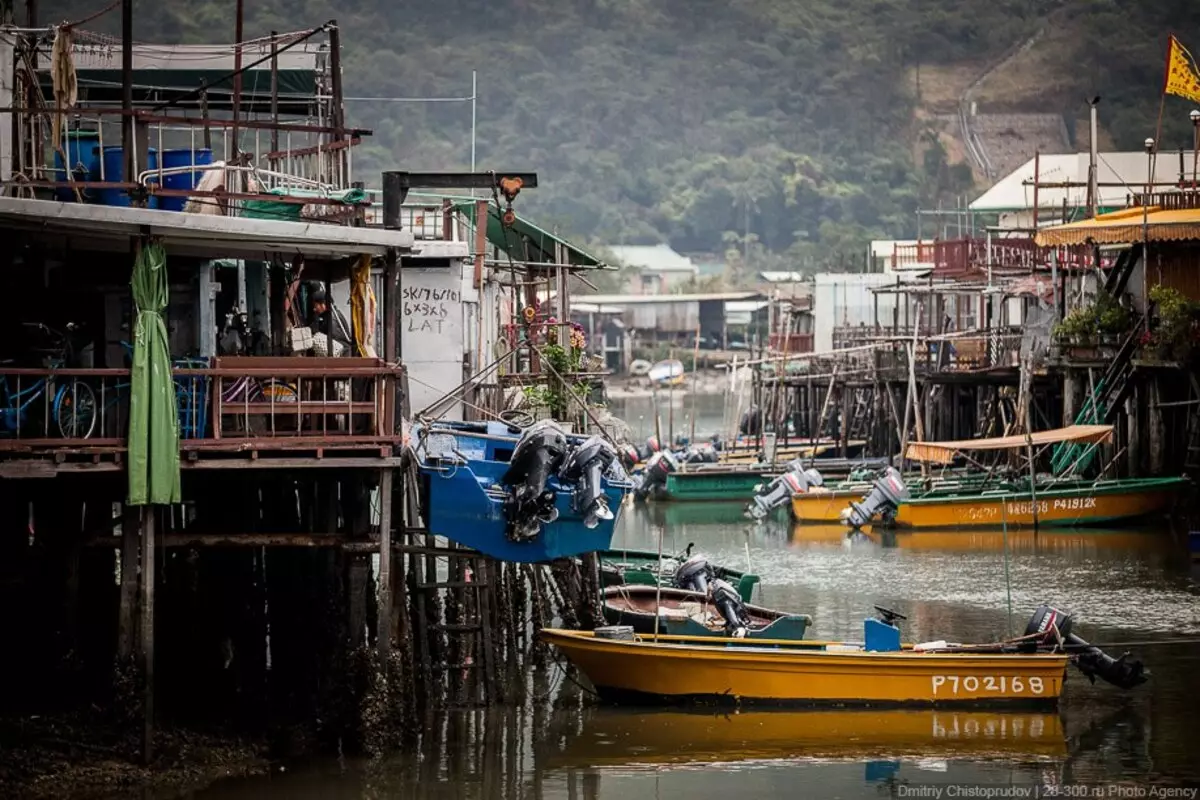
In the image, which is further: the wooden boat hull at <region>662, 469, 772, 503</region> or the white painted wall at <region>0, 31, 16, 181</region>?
the wooden boat hull at <region>662, 469, 772, 503</region>

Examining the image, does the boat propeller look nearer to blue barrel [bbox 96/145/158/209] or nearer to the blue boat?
the blue boat

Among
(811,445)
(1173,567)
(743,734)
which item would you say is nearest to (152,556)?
(743,734)

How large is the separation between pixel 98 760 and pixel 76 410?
325 cm

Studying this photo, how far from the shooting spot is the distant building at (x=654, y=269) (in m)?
120

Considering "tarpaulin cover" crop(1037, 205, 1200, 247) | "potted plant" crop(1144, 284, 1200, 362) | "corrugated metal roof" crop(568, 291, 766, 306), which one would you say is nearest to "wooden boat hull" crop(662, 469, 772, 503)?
"tarpaulin cover" crop(1037, 205, 1200, 247)

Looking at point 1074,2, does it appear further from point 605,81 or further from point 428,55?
point 428,55

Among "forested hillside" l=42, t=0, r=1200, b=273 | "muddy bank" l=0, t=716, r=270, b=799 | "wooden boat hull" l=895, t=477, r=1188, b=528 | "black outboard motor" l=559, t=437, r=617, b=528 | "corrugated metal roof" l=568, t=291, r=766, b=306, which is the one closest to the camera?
"muddy bank" l=0, t=716, r=270, b=799

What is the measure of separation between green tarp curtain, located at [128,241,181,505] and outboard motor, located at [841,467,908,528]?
25033mm

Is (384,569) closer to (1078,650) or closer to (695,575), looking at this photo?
(695,575)

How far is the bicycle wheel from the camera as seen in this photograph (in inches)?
674

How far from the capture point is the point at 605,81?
191 m

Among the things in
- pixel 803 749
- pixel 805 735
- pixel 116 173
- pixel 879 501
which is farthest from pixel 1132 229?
pixel 116 173

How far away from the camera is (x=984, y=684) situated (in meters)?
21.1

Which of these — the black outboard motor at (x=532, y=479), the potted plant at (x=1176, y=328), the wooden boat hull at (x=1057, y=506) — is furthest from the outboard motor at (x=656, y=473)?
the black outboard motor at (x=532, y=479)
